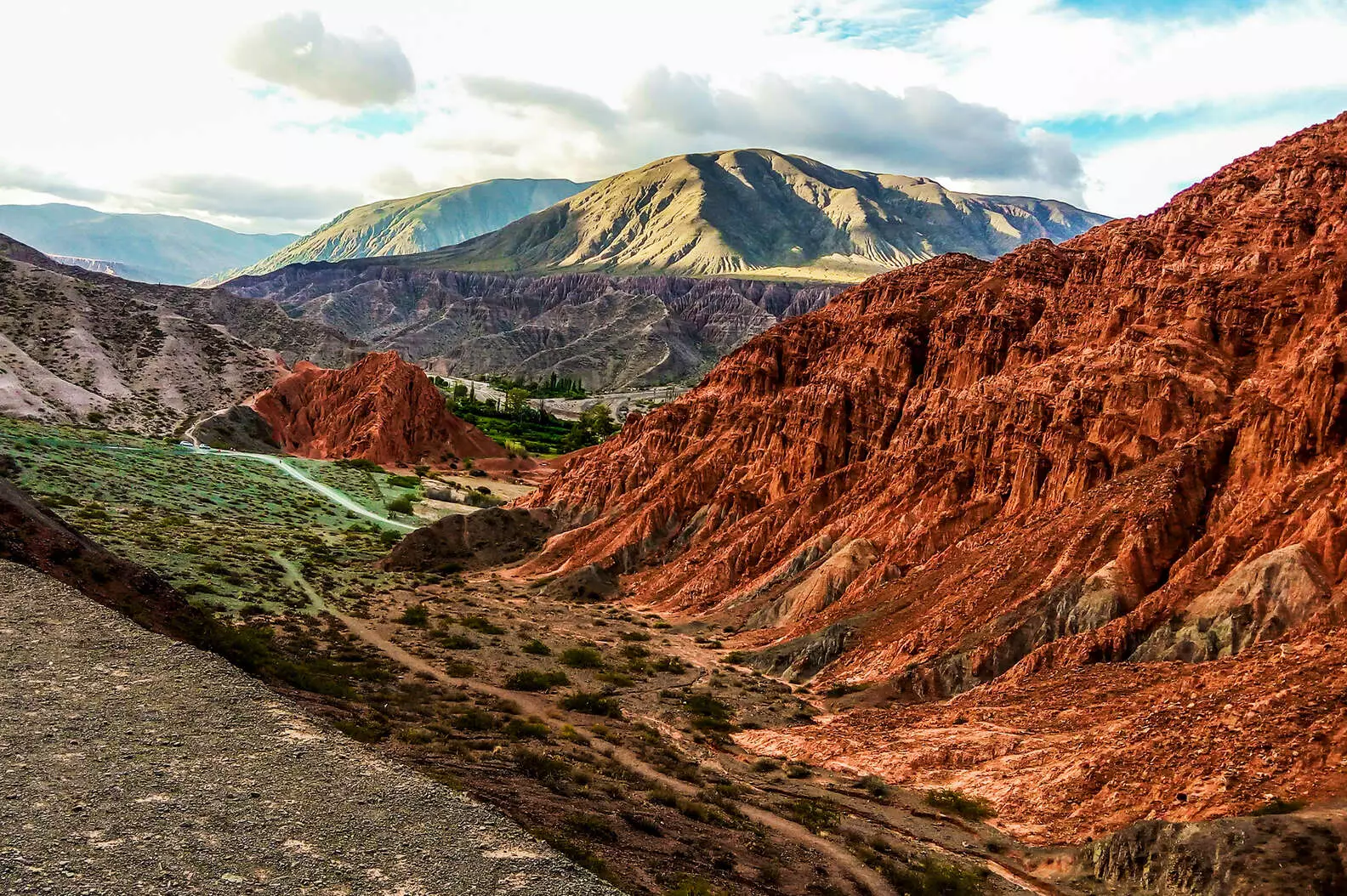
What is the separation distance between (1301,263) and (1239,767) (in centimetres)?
3409

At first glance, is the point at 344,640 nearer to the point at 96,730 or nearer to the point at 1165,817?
the point at 96,730

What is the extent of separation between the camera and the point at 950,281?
70750 mm

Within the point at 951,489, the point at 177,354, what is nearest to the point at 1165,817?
the point at 951,489

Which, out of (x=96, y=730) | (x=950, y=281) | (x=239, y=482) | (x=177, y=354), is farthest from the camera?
(x=177, y=354)

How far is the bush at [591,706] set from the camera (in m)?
35.7

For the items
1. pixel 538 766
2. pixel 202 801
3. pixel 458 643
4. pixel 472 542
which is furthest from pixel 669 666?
→ pixel 472 542

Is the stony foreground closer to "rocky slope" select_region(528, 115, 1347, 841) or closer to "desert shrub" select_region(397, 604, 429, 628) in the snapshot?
"rocky slope" select_region(528, 115, 1347, 841)

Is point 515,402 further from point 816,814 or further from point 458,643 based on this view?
point 816,814

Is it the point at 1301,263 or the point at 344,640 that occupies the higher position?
the point at 1301,263

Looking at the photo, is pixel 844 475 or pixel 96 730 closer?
pixel 96 730

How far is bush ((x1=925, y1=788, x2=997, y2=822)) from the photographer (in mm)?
27203

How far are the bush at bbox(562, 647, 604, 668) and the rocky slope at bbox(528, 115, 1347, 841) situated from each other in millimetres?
8942

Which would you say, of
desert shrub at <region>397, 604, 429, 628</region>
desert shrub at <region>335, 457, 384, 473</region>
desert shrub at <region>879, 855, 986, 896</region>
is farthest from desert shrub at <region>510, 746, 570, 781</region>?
desert shrub at <region>335, 457, 384, 473</region>

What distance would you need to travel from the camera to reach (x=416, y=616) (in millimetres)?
48219
